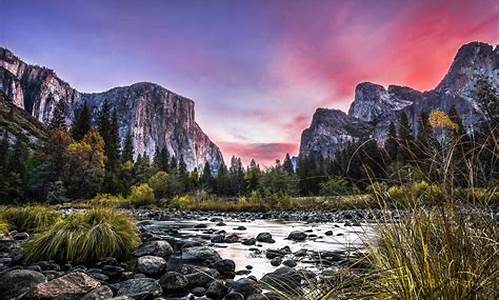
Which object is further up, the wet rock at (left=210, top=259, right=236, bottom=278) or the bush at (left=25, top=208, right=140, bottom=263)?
the bush at (left=25, top=208, right=140, bottom=263)

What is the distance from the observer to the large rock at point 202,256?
580cm

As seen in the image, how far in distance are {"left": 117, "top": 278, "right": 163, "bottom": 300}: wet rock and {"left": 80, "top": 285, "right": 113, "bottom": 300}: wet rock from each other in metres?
0.22

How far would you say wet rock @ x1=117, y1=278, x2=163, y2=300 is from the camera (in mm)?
3797

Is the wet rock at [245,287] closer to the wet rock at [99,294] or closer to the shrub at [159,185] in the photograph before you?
the wet rock at [99,294]

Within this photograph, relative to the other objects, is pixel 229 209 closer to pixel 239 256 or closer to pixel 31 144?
pixel 239 256

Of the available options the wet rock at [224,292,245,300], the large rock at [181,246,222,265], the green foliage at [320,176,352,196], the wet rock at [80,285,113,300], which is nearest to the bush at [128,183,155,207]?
the large rock at [181,246,222,265]

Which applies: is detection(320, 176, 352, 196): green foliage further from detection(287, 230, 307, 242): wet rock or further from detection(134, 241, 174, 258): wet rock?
detection(287, 230, 307, 242): wet rock

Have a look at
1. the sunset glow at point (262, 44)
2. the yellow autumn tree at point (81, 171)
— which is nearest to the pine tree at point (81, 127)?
the yellow autumn tree at point (81, 171)

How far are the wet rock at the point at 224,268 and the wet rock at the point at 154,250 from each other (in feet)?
4.53

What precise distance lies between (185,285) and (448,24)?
3.70 metres

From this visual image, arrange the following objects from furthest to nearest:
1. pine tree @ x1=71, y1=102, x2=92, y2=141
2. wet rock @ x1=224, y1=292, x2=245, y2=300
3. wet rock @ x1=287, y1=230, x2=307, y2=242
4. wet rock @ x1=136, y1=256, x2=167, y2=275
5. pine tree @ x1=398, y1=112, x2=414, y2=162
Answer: pine tree @ x1=71, y1=102, x2=92, y2=141 → wet rock @ x1=287, y1=230, x2=307, y2=242 → wet rock @ x1=136, y1=256, x2=167, y2=275 → wet rock @ x1=224, y1=292, x2=245, y2=300 → pine tree @ x1=398, y1=112, x2=414, y2=162

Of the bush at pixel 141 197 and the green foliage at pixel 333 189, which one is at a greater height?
the bush at pixel 141 197

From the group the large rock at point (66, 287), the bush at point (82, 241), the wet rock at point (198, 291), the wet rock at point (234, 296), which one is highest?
the bush at point (82, 241)

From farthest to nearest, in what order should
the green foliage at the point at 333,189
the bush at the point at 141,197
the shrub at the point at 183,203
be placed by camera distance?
the bush at the point at 141,197, the shrub at the point at 183,203, the green foliage at the point at 333,189
